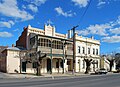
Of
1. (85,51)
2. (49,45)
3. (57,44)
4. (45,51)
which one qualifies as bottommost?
(45,51)

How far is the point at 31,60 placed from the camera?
41594 millimetres

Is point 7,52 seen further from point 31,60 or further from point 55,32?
point 55,32

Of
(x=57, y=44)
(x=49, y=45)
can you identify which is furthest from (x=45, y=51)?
(x=57, y=44)

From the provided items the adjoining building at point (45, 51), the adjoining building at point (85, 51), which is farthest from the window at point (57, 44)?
the adjoining building at point (85, 51)

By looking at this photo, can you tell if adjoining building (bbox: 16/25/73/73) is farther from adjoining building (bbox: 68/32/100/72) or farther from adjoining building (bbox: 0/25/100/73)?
adjoining building (bbox: 68/32/100/72)

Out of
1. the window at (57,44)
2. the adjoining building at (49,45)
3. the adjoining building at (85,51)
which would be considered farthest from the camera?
the adjoining building at (85,51)

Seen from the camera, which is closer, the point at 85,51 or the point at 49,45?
the point at 49,45

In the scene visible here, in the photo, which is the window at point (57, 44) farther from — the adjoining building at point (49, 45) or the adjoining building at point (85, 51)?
the adjoining building at point (85, 51)

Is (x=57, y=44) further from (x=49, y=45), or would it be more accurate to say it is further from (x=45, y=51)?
(x=45, y=51)

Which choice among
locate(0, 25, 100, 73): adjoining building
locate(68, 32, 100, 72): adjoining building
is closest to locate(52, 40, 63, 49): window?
locate(0, 25, 100, 73): adjoining building

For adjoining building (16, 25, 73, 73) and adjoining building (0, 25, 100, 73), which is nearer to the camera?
adjoining building (0, 25, 100, 73)

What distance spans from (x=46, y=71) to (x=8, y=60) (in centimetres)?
888

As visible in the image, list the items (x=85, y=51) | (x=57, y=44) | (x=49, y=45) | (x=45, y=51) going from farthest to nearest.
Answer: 1. (x=85, y=51)
2. (x=57, y=44)
3. (x=49, y=45)
4. (x=45, y=51)

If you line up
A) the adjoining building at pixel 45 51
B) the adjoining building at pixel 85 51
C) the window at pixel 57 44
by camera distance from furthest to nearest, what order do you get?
1. the adjoining building at pixel 85 51
2. the window at pixel 57 44
3. the adjoining building at pixel 45 51
